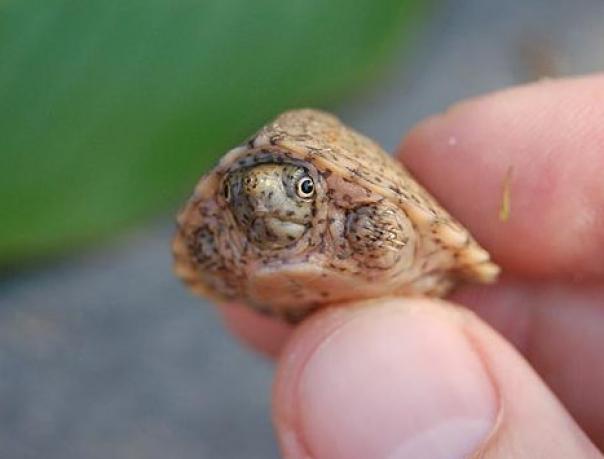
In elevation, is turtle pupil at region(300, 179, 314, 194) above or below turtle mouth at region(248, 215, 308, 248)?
above

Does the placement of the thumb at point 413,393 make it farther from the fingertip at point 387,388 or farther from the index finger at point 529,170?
the index finger at point 529,170

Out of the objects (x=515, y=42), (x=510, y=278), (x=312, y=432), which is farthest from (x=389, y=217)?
(x=515, y=42)

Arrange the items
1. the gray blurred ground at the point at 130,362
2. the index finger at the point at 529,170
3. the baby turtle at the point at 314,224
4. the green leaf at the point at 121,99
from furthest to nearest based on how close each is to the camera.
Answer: the green leaf at the point at 121,99 < the gray blurred ground at the point at 130,362 < the index finger at the point at 529,170 < the baby turtle at the point at 314,224

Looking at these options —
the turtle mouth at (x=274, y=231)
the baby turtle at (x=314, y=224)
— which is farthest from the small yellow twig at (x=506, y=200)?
the turtle mouth at (x=274, y=231)

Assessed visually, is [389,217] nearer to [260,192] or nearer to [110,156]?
[260,192]

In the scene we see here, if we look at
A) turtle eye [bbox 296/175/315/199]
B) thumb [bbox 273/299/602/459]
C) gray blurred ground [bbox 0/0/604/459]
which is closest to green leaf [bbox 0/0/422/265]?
gray blurred ground [bbox 0/0/604/459]

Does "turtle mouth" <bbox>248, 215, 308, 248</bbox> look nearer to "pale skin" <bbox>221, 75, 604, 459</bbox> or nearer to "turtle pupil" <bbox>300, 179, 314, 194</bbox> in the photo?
"turtle pupil" <bbox>300, 179, 314, 194</bbox>

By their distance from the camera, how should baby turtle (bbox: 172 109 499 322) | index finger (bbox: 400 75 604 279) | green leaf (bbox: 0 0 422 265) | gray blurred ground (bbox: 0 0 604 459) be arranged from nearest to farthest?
1. baby turtle (bbox: 172 109 499 322)
2. index finger (bbox: 400 75 604 279)
3. gray blurred ground (bbox: 0 0 604 459)
4. green leaf (bbox: 0 0 422 265)
